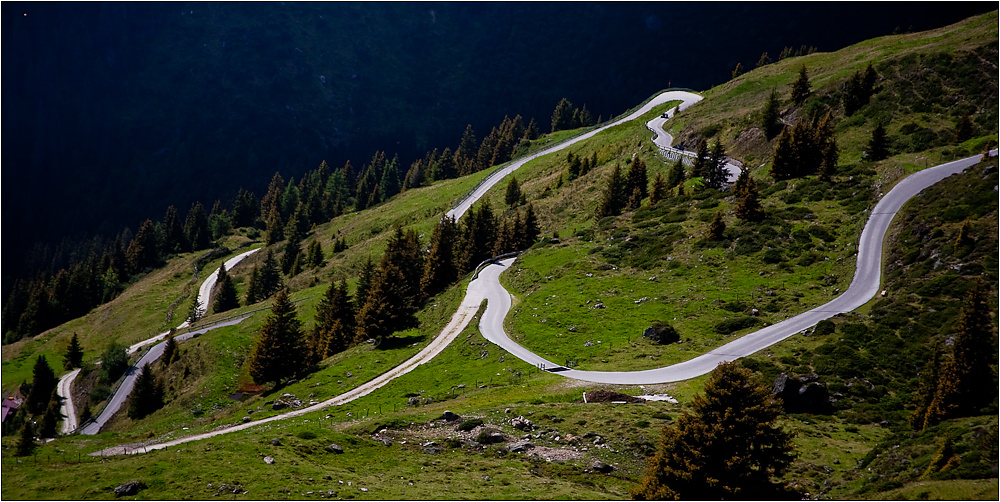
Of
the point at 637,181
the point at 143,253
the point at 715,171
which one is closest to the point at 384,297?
the point at 637,181

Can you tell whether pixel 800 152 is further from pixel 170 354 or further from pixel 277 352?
pixel 170 354

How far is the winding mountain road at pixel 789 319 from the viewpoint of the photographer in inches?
1780

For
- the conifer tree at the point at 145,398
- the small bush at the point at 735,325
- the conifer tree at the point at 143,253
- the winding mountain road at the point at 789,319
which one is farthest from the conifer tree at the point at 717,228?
the conifer tree at the point at 143,253

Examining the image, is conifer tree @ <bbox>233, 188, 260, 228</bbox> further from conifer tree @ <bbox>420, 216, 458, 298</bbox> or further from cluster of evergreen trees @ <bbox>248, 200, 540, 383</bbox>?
conifer tree @ <bbox>420, 216, 458, 298</bbox>

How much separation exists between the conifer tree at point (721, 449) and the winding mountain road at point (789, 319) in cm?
1202

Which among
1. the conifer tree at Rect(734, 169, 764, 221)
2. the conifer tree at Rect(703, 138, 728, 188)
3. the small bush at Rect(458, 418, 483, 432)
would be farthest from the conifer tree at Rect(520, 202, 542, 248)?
the small bush at Rect(458, 418, 483, 432)

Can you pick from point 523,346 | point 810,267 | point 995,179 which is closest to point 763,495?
point 523,346

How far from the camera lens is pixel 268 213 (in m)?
196

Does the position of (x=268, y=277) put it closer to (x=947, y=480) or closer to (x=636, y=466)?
(x=636, y=466)

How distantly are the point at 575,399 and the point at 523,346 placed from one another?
14.0 meters

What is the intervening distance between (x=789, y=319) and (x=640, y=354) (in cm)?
1314

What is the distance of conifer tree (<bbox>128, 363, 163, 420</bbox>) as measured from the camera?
6644cm

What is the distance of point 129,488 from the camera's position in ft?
79.8

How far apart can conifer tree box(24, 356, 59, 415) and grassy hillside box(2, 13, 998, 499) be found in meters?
19.3
